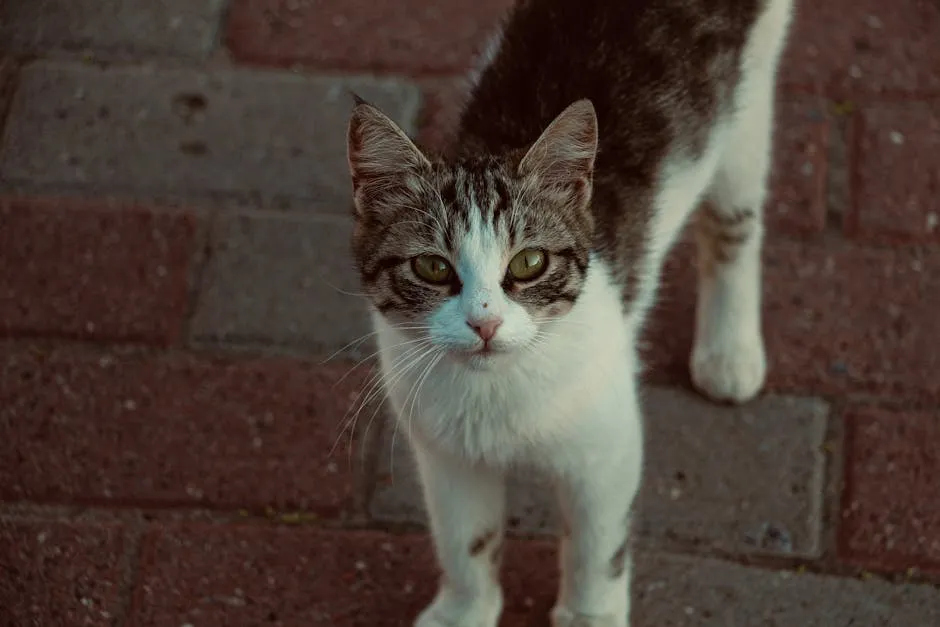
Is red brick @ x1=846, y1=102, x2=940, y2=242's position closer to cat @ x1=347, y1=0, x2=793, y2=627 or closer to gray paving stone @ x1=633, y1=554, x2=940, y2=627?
cat @ x1=347, y1=0, x2=793, y2=627

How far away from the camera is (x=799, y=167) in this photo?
254 centimetres

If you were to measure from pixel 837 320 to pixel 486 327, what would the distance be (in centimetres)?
107

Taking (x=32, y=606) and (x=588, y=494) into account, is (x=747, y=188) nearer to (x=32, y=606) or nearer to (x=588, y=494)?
(x=588, y=494)

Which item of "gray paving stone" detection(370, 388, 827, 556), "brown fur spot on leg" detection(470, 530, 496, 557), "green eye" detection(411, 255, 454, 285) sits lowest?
"brown fur spot on leg" detection(470, 530, 496, 557)

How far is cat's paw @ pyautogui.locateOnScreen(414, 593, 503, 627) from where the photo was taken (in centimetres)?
190

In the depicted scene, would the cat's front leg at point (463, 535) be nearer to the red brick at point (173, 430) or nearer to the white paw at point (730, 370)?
the red brick at point (173, 430)

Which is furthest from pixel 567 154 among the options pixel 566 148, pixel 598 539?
pixel 598 539

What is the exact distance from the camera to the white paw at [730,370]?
2.20 m

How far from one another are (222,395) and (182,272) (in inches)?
11.7

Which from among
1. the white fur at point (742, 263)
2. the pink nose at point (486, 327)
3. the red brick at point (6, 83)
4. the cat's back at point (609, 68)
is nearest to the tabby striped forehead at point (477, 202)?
the pink nose at point (486, 327)

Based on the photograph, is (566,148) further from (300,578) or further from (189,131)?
(189,131)

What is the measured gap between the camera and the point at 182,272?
7.94 feet

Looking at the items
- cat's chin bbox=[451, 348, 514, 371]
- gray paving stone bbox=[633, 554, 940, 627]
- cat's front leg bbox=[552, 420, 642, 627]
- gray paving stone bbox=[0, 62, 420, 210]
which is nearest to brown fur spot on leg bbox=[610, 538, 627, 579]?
cat's front leg bbox=[552, 420, 642, 627]

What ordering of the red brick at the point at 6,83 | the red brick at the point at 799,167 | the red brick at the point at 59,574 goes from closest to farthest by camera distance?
the red brick at the point at 59,574, the red brick at the point at 799,167, the red brick at the point at 6,83
